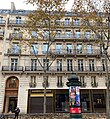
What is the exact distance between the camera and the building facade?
24.1 metres

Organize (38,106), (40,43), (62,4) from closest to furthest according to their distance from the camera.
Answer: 1. (62,4)
2. (38,106)
3. (40,43)

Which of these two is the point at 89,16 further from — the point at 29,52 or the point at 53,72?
the point at 29,52

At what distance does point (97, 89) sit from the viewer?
2495 centimetres

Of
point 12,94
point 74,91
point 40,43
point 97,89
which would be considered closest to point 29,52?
point 40,43

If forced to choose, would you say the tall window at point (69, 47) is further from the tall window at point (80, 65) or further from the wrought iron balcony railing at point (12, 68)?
the wrought iron balcony railing at point (12, 68)

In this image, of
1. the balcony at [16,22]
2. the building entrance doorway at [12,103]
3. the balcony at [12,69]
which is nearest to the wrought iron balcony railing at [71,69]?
the balcony at [12,69]

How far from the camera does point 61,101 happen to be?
24375 millimetres

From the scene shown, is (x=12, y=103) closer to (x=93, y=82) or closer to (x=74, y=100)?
(x=93, y=82)

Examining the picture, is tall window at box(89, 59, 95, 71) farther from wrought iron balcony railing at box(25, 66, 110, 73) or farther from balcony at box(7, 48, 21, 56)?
balcony at box(7, 48, 21, 56)

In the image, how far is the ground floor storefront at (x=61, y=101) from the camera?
78.0 feet

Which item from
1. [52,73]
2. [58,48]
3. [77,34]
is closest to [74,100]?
[52,73]

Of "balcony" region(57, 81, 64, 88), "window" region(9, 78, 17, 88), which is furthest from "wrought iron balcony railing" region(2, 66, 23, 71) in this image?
"balcony" region(57, 81, 64, 88)

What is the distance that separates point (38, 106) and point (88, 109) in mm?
7202

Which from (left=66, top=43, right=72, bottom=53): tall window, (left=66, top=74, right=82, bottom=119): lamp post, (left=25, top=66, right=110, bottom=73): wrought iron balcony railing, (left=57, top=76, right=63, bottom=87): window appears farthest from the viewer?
(left=66, top=43, right=72, bottom=53): tall window
